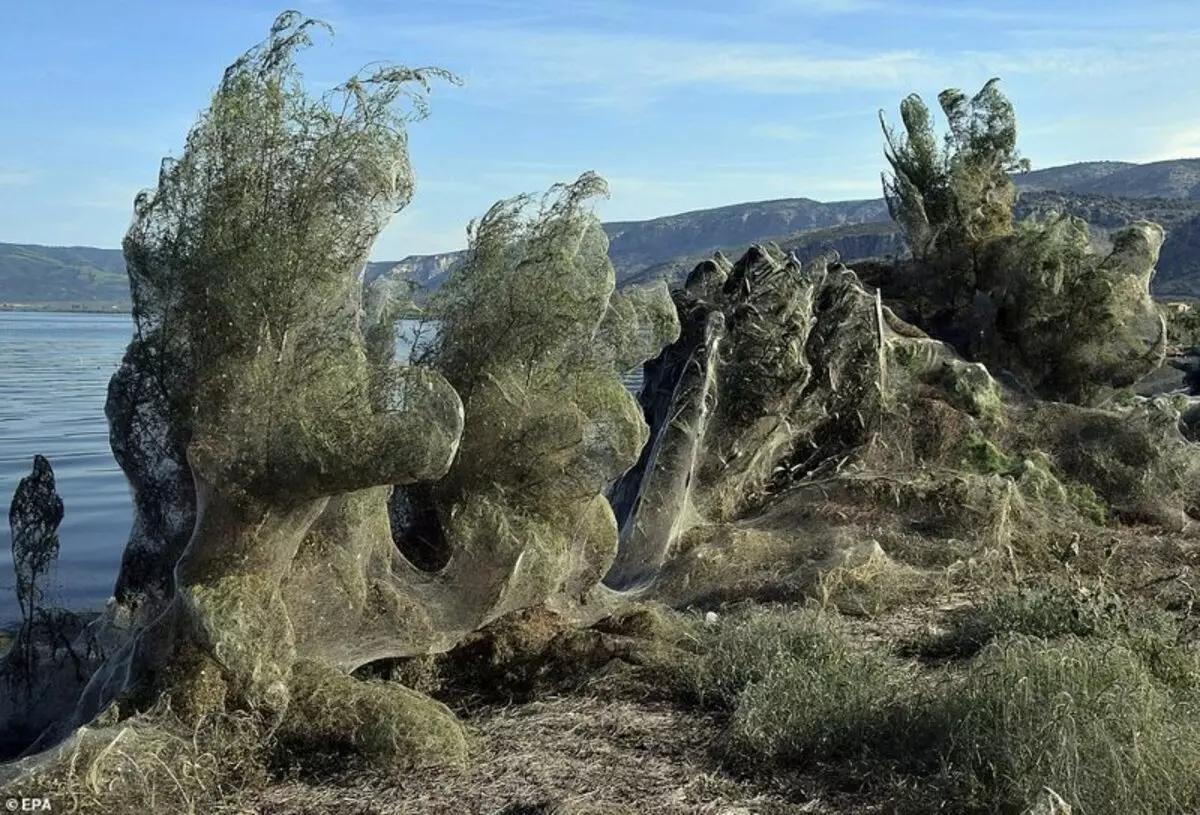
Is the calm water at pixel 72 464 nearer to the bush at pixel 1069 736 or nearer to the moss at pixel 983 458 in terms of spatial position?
the moss at pixel 983 458

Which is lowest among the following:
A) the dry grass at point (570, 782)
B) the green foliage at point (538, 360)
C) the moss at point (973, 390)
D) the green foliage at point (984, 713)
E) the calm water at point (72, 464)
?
the calm water at point (72, 464)

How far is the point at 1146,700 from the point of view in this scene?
20.0 ft

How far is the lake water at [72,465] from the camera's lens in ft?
57.0

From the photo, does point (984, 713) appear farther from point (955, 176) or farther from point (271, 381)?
point (955, 176)

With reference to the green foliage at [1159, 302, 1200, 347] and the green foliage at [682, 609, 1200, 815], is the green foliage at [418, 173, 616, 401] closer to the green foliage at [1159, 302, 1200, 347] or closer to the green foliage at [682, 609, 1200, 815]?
the green foliage at [682, 609, 1200, 815]

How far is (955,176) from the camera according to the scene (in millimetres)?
20594

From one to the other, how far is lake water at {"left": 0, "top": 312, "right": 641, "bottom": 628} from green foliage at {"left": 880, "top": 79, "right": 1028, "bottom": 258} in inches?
215

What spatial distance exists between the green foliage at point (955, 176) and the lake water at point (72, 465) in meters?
5.46

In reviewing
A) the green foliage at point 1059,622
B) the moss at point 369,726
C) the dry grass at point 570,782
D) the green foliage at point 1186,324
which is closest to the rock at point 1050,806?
the dry grass at point 570,782

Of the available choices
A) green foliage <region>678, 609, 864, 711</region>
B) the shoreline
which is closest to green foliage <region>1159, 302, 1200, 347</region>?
green foliage <region>678, 609, 864, 711</region>

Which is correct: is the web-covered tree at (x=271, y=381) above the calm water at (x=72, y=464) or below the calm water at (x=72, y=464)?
above

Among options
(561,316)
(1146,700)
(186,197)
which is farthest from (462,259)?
(1146,700)

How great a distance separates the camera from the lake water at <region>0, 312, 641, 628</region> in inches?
683

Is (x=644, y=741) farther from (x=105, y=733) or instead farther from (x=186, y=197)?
(x=186, y=197)
